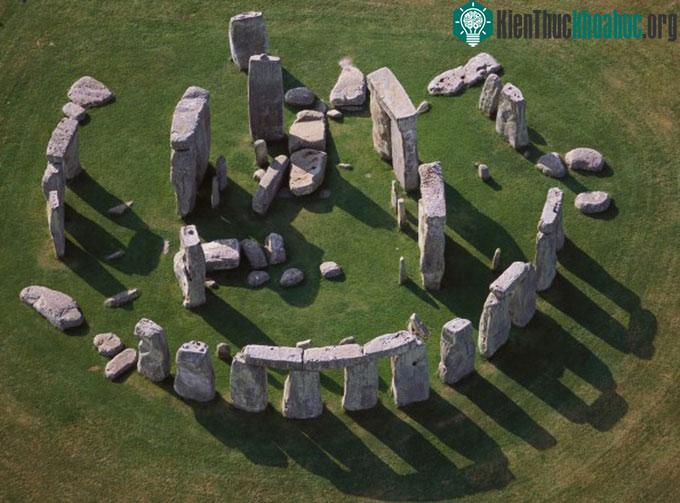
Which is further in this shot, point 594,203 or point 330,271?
point 594,203

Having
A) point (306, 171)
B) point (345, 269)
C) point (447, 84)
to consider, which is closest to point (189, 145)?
point (306, 171)

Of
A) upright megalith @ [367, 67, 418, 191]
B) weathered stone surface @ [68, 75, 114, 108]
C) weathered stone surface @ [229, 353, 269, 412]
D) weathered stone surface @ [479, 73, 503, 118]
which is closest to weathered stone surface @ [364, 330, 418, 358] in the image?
weathered stone surface @ [229, 353, 269, 412]

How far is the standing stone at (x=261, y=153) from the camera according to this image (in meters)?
40.6

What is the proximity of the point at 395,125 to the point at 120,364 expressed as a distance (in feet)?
31.0

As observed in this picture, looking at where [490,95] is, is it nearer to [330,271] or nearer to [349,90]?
[349,90]

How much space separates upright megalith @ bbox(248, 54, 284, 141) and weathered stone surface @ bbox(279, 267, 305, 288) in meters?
5.54

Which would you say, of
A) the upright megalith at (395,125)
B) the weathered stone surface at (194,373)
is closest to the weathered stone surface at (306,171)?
the upright megalith at (395,125)

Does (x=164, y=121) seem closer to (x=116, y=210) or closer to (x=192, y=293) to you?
(x=116, y=210)

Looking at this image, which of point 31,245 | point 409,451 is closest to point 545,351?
point 409,451

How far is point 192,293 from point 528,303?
794cm

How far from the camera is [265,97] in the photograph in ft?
134

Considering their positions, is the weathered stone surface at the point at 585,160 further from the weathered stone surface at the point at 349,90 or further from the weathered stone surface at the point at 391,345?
the weathered stone surface at the point at 391,345

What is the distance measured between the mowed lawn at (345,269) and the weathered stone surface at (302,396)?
29 cm

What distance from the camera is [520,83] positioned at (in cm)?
4316
